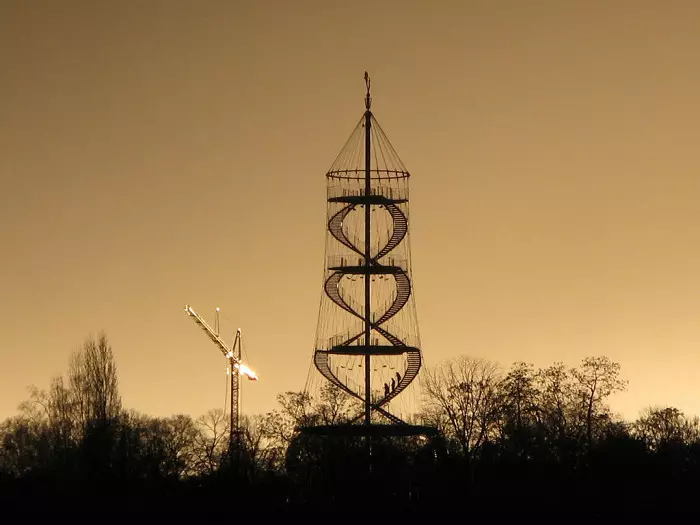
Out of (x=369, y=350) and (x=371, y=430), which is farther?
(x=369, y=350)

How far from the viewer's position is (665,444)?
11944cm

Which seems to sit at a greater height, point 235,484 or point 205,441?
point 205,441

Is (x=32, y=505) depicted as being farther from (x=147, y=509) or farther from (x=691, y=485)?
(x=691, y=485)

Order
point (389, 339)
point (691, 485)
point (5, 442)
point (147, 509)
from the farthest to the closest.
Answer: point (5, 442)
point (389, 339)
point (691, 485)
point (147, 509)

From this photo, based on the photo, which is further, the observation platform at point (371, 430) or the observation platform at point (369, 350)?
the observation platform at point (369, 350)

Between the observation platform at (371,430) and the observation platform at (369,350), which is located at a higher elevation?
the observation platform at (369,350)

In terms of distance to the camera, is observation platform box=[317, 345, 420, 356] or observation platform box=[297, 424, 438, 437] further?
observation platform box=[317, 345, 420, 356]

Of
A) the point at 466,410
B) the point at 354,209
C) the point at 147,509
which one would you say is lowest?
the point at 147,509

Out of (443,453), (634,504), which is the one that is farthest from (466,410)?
(634,504)

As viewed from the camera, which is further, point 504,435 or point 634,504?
point 504,435

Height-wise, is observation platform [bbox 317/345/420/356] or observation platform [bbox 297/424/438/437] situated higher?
observation platform [bbox 317/345/420/356]

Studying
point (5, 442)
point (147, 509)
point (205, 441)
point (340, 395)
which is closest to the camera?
point (147, 509)

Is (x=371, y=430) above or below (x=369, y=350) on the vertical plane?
below

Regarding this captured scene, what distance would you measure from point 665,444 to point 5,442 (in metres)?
56.6
